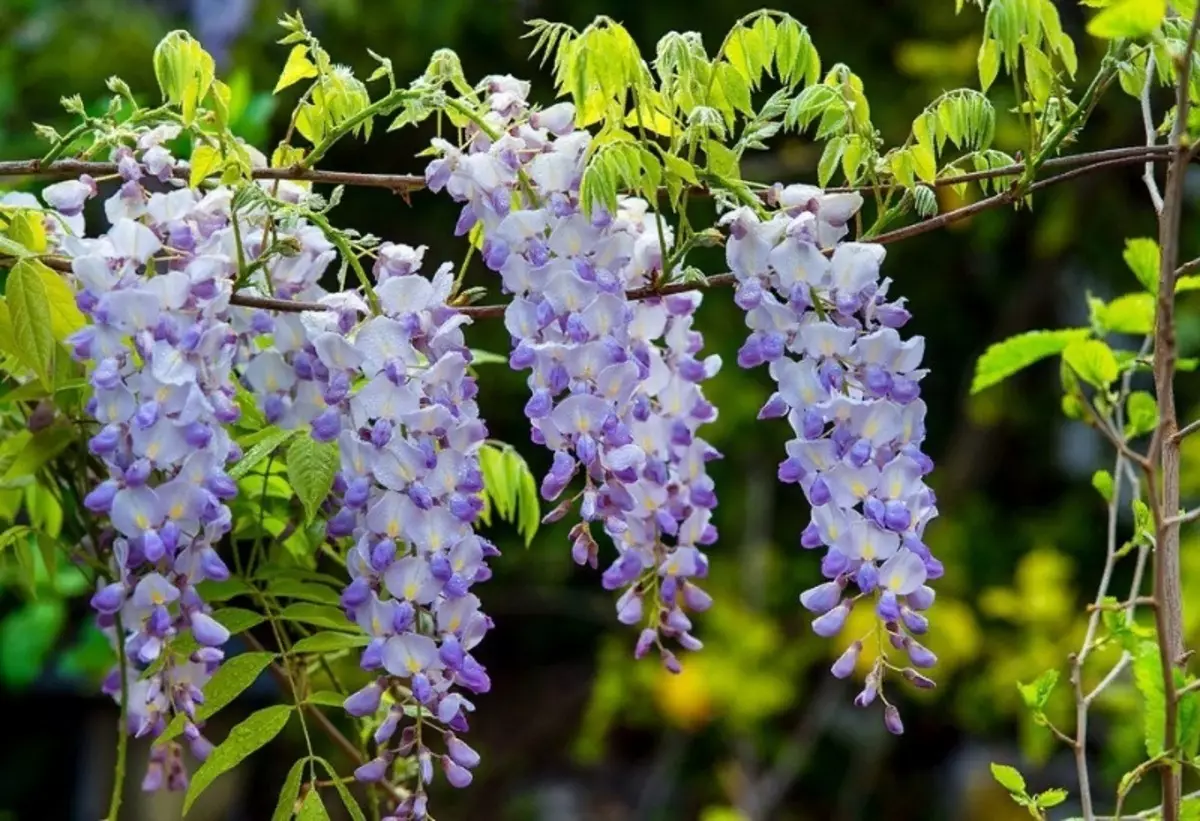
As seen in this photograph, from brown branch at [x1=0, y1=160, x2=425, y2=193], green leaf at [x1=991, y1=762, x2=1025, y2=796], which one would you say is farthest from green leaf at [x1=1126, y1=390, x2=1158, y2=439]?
brown branch at [x1=0, y1=160, x2=425, y2=193]

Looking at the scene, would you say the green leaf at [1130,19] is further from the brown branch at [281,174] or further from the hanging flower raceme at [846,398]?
the brown branch at [281,174]

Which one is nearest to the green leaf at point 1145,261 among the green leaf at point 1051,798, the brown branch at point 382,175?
the brown branch at point 382,175

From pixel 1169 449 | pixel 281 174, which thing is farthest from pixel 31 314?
pixel 1169 449

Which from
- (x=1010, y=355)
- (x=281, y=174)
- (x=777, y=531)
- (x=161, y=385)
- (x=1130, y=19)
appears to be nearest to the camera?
(x=1130, y=19)

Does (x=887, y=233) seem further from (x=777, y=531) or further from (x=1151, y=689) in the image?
(x=777, y=531)

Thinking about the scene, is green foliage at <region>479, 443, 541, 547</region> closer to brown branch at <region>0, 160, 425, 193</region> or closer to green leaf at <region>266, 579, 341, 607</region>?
green leaf at <region>266, 579, 341, 607</region>
